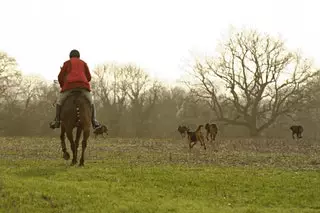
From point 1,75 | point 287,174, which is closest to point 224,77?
point 1,75

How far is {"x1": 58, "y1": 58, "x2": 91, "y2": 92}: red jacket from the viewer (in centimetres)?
1303

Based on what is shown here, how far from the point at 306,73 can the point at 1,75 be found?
4311 cm

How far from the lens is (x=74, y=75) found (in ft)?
43.0

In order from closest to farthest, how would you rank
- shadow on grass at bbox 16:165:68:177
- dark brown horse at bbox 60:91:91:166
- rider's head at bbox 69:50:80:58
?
shadow on grass at bbox 16:165:68:177
dark brown horse at bbox 60:91:91:166
rider's head at bbox 69:50:80:58

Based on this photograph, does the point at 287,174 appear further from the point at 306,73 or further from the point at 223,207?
the point at 306,73

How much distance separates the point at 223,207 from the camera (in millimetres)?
9273

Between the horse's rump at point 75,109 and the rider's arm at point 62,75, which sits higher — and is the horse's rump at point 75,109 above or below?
below

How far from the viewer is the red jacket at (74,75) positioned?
13031mm

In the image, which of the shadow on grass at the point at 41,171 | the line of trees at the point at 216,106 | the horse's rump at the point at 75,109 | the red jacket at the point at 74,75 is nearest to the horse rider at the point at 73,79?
the red jacket at the point at 74,75

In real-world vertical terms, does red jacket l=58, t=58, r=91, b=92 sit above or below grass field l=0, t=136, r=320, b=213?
above

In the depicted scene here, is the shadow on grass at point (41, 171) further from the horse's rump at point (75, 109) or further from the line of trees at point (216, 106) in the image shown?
the line of trees at point (216, 106)

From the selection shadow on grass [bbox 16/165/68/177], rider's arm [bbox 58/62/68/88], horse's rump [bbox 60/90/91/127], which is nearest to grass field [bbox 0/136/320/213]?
shadow on grass [bbox 16/165/68/177]

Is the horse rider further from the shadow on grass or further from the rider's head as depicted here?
the shadow on grass

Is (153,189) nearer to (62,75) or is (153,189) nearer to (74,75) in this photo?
(74,75)
